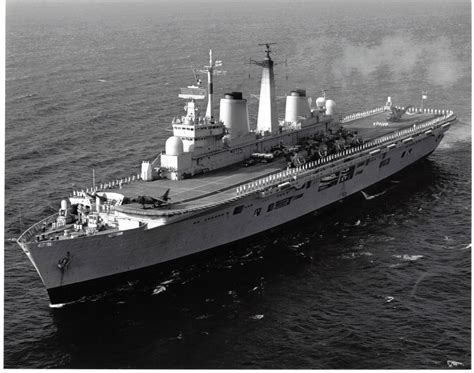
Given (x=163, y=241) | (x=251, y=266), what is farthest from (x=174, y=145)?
(x=251, y=266)

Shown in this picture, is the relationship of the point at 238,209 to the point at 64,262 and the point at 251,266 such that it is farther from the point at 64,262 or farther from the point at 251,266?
the point at 64,262

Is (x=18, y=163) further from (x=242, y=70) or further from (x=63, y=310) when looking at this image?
(x=242, y=70)

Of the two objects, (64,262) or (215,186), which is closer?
(64,262)

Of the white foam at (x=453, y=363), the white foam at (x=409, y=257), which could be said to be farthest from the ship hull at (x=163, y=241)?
the white foam at (x=453, y=363)

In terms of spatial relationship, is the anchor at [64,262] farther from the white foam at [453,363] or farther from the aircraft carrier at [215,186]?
the white foam at [453,363]

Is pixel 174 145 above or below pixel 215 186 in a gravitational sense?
above
